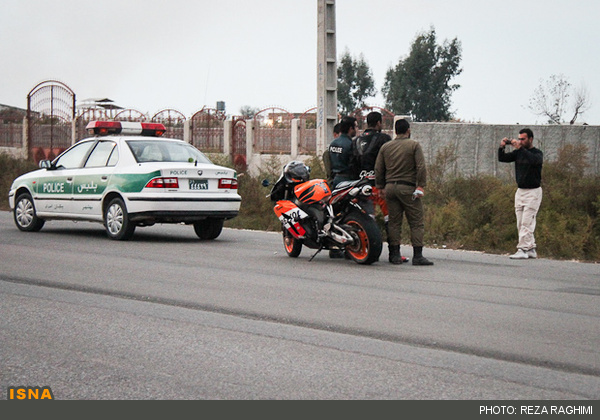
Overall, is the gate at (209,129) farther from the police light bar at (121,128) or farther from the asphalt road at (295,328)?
the asphalt road at (295,328)

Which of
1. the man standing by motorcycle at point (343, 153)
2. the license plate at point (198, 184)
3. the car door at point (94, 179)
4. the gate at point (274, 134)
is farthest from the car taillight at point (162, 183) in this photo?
the gate at point (274, 134)

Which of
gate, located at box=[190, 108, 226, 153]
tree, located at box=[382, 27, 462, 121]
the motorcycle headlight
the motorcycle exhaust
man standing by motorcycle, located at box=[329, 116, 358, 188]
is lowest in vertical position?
the motorcycle exhaust

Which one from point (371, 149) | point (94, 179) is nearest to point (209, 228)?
point (94, 179)

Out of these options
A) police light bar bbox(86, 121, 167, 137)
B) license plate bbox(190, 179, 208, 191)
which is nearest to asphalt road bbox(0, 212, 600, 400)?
license plate bbox(190, 179, 208, 191)

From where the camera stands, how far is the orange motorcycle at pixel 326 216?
11.3 meters

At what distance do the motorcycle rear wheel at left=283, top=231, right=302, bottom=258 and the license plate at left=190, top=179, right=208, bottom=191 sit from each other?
228 cm

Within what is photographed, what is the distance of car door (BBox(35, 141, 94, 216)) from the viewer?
15398 mm

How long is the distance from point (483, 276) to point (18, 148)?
115ft

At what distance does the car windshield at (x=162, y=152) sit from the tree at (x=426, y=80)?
50808 mm

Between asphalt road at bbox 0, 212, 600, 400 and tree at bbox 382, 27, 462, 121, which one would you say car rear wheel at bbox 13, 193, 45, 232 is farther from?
tree at bbox 382, 27, 462, 121

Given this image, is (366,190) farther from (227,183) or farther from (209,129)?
(209,129)

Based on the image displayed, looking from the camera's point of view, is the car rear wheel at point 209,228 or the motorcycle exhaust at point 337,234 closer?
the motorcycle exhaust at point 337,234

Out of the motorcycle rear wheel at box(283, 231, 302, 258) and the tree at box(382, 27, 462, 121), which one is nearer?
the motorcycle rear wheel at box(283, 231, 302, 258)
